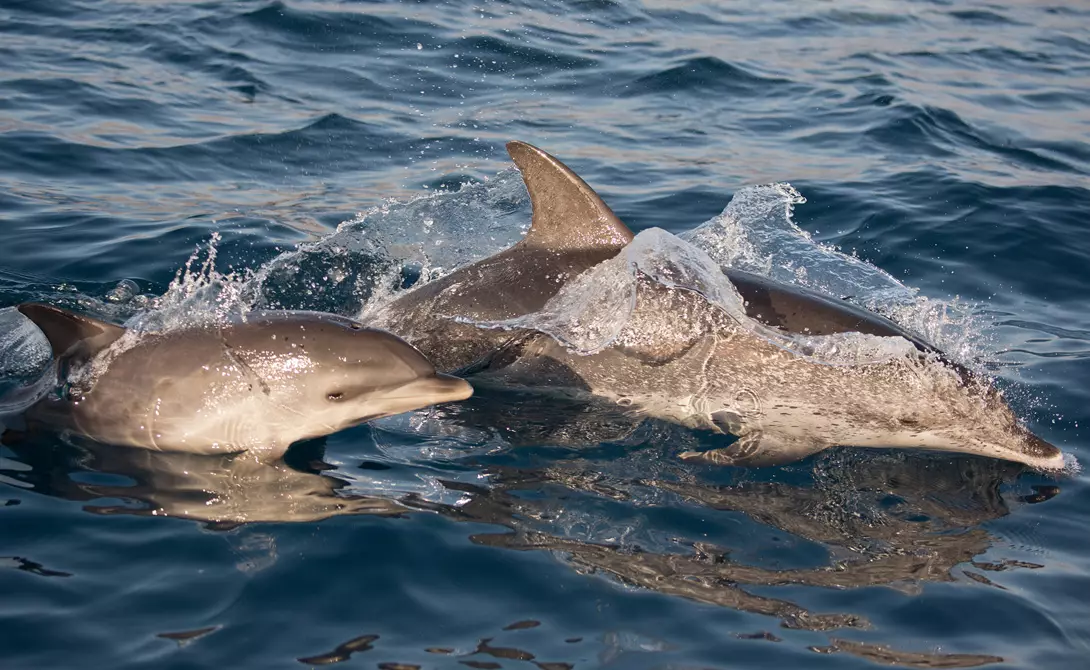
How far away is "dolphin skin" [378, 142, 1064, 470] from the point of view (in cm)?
707

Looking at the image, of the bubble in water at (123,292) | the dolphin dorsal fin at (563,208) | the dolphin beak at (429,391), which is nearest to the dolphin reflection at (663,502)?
the dolphin beak at (429,391)

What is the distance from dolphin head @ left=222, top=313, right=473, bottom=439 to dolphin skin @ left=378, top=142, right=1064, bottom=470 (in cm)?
132

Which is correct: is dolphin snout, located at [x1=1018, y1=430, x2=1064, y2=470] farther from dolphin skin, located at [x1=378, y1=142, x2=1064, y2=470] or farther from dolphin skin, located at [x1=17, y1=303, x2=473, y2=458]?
dolphin skin, located at [x1=17, y1=303, x2=473, y2=458]

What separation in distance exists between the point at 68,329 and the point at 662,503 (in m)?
3.26

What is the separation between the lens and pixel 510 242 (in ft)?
34.1

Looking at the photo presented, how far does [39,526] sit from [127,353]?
1073 mm

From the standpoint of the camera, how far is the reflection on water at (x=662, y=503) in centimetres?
551

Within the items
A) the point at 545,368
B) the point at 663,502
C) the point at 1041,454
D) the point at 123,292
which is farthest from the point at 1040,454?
the point at 123,292

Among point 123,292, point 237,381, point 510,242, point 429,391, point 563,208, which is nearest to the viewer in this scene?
point 429,391

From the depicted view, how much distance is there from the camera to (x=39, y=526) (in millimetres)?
5727

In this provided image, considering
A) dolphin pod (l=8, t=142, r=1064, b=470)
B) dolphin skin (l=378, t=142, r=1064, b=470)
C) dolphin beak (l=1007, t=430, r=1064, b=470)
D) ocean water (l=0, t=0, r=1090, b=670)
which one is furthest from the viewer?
dolphin skin (l=378, t=142, r=1064, b=470)

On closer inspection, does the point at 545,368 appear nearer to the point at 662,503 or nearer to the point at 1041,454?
the point at 662,503

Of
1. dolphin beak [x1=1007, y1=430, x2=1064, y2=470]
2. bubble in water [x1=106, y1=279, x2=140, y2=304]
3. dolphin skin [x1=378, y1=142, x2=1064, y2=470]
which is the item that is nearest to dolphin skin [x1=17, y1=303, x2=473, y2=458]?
dolphin skin [x1=378, y1=142, x2=1064, y2=470]

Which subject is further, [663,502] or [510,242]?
[510,242]
